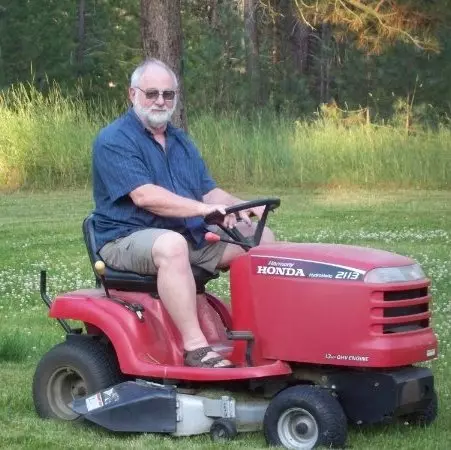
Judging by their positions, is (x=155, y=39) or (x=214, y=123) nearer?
(x=155, y=39)

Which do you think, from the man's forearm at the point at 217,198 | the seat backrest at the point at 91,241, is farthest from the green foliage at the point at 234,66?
the seat backrest at the point at 91,241

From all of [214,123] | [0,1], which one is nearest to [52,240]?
[214,123]

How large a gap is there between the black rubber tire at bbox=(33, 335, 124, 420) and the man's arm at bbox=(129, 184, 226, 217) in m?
0.70

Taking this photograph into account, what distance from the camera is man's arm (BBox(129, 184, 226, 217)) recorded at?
5.34 meters

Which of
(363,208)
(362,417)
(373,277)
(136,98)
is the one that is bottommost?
(363,208)

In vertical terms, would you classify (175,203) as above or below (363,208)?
above

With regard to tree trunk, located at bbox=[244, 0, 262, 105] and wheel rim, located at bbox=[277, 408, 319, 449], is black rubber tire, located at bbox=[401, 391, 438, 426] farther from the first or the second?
tree trunk, located at bbox=[244, 0, 262, 105]

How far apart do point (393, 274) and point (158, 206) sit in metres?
1.05

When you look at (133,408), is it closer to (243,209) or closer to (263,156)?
(243,209)

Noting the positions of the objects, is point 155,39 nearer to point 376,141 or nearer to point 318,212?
point 318,212

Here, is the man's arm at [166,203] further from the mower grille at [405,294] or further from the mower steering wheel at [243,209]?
the mower grille at [405,294]

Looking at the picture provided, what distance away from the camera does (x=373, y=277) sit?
507 centimetres

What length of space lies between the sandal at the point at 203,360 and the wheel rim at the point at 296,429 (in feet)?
1.14

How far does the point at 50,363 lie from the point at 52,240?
8.18 m
